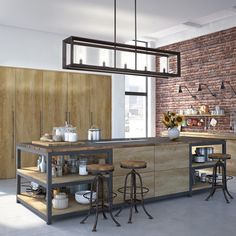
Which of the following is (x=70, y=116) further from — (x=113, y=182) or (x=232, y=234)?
(x=232, y=234)

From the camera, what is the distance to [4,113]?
20.7 ft

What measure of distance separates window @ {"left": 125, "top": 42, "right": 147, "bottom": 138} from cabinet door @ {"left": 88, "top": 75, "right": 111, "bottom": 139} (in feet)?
4.55

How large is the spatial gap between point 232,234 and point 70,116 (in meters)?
4.51

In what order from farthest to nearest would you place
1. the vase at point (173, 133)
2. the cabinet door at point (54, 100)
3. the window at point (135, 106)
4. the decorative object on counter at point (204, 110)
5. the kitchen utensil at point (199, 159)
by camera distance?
the window at point (135, 106)
the decorative object on counter at point (204, 110)
the cabinet door at point (54, 100)
the kitchen utensil at point (199, 159)
the vase at point (173, 133)

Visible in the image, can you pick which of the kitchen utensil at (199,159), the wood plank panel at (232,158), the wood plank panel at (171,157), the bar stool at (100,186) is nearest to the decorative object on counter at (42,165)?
the bar stool at (100,186)

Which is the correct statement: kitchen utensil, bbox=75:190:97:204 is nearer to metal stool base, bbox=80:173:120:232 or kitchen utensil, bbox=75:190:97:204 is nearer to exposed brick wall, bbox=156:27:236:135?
metal stool base, bbox=80:173:120:232

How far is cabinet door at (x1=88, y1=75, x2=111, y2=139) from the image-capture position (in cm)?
741

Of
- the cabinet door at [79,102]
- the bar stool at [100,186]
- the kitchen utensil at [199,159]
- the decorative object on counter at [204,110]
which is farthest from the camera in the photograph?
the decorative object on counter at [204,110]

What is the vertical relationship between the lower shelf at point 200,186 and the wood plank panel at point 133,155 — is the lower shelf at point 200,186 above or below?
below

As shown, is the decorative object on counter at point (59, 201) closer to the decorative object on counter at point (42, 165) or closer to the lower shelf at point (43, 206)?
the lower shelf at point (43, 206)

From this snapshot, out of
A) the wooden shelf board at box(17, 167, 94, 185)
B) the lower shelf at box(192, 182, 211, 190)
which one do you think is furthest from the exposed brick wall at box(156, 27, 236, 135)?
the wooden shelf board at box(17, 167, 94, 185)

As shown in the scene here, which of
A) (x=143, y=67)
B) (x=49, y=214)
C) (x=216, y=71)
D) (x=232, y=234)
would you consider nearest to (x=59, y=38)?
(x=143, y=67)

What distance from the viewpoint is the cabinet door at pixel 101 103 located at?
741cm

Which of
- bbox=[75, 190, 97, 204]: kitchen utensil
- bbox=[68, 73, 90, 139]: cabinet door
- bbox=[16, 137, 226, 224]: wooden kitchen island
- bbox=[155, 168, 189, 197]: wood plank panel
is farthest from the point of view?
bbox=[68, 73, 90, 139]: cabinet door
